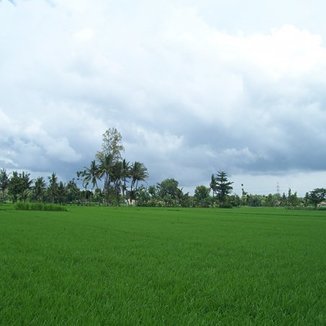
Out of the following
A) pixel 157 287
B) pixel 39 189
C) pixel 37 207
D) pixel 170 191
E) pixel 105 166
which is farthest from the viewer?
pixel 170 191

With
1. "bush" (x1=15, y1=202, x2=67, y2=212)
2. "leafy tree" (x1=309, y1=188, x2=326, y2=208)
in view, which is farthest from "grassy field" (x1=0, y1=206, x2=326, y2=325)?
"leafy tree" (x1=309, y1=188, x2=326, y2=208)

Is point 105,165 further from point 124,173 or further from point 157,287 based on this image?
point 157,287

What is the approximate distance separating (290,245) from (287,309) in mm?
9206

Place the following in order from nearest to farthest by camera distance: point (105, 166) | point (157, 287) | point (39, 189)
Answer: point (157, 287)
point (105, 166)
point (39, 189)

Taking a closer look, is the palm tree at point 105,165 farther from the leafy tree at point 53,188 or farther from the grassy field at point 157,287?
the grassy field at point 157,287

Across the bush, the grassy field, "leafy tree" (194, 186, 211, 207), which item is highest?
"leafy tree" (194, 186, 211, 207)

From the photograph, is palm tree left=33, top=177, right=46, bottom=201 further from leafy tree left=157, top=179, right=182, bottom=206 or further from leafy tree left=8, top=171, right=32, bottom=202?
leafy tree left=157, top=179, right=182, bottom=206

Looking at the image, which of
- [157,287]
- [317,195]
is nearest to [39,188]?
[317,195]

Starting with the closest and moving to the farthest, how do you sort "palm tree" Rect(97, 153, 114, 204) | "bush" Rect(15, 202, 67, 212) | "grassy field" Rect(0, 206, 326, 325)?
1. "grassy field" Rect(0, 206, 326, 325)
2. "bush" Rect(15, 202, 67, 212)
3. "palm tree" Rect(97, 153, 114, 204)

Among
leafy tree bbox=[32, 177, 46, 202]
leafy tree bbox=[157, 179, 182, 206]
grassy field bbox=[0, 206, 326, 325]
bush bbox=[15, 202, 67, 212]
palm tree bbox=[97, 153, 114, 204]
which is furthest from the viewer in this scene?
leafy tree bbox=[157, 179, 182, 206]

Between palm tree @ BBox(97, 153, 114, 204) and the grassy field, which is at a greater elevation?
palm tree @ BBox(97, 153, 114, 204)

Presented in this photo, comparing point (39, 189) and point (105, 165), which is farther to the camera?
point (39, 189)

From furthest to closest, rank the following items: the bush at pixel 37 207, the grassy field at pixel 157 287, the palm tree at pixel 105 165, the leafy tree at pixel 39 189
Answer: the leafy tree at pixel 39 189 → the palm tree at pixel 105 165 → the bush at pixel 37 207 → the grassy field at pixel 157 287

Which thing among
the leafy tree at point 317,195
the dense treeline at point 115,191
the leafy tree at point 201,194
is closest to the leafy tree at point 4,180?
the dense treeline at point 115,191
